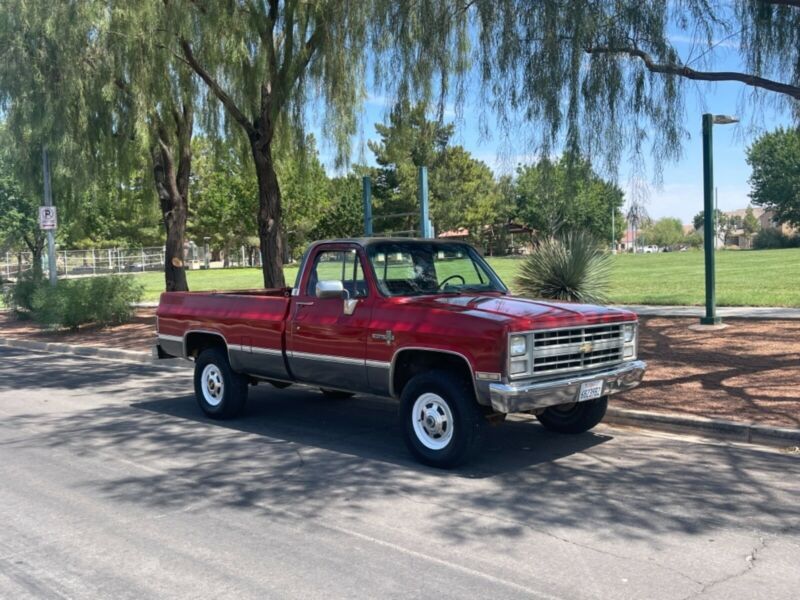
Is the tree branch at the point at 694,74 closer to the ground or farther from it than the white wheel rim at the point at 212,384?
farther from it

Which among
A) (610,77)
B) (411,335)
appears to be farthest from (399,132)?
(411,335)

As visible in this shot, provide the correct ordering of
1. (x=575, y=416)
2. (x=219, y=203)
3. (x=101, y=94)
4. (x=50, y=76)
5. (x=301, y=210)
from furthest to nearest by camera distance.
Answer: (x=301, y=210) → (x=219, y=203) → (x=50, y=76) → (x=101, y=94) → (x=575, y=416)

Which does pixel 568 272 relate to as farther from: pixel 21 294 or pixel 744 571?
pixel 21 294

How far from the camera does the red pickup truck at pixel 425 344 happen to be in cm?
603

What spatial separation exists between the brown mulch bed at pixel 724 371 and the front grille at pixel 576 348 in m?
1.89

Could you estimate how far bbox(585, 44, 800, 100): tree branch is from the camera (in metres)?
8.85

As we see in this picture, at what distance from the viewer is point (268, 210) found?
15.2 m

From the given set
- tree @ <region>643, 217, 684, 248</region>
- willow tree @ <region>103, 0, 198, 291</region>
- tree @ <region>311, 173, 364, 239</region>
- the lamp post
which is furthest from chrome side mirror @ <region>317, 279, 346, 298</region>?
tree @ <region>643, 217, 684, 248</region>

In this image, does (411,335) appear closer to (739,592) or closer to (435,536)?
(435,536)

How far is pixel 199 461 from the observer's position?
22.4ft

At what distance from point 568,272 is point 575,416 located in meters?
7.95

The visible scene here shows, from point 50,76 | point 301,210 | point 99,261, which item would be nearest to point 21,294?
point 50,76

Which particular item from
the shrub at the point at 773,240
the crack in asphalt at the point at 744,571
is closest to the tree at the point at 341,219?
the shrub at the point at 773,240

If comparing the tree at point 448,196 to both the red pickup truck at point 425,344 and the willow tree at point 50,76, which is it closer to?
the willow tree at point 50,76
